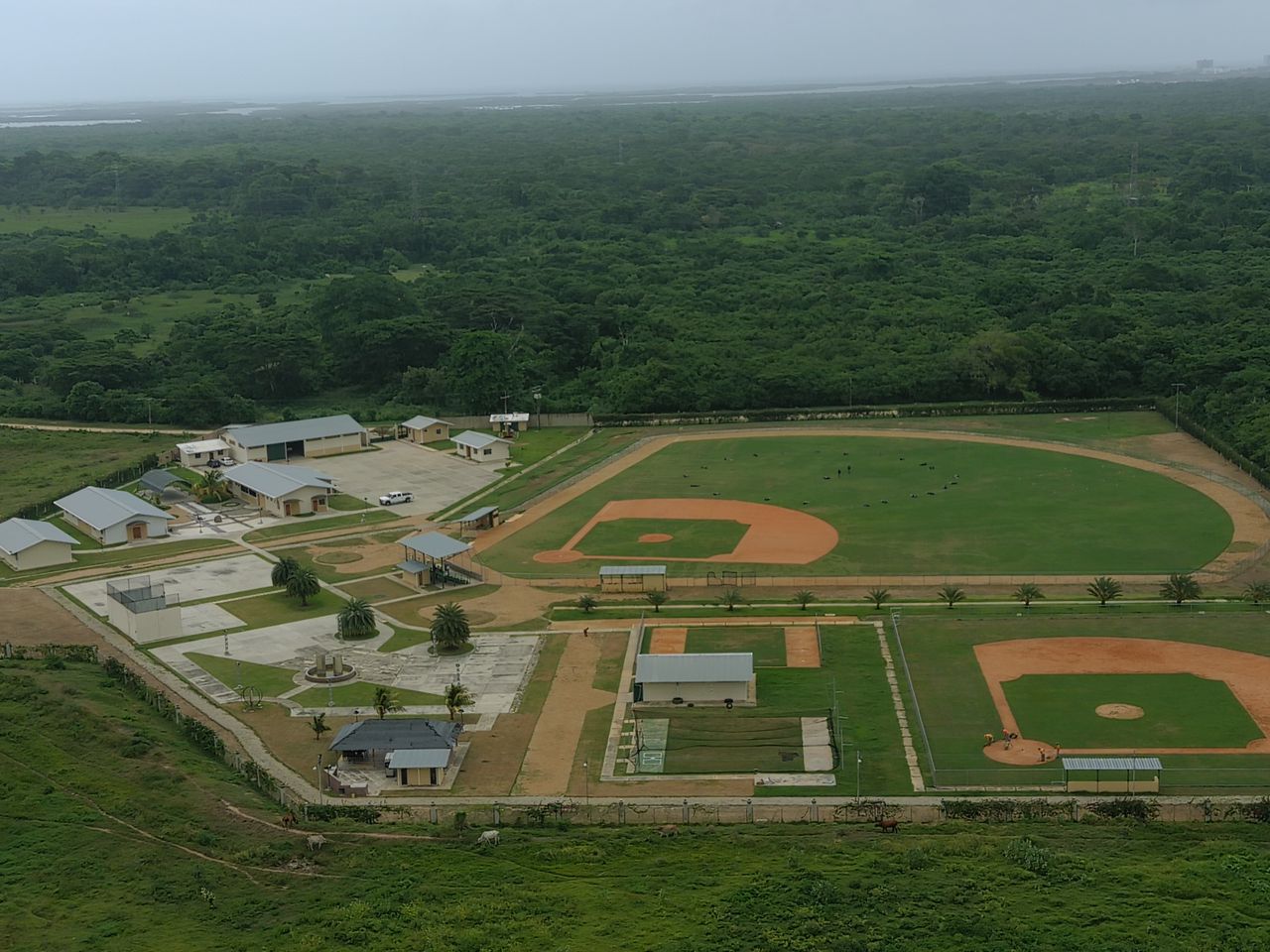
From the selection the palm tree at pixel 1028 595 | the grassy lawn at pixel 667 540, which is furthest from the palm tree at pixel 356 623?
the palm tree at pixel 1028 595

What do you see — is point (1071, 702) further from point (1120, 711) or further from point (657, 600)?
point (657, 600)

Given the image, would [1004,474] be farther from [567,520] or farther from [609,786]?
[609,786]

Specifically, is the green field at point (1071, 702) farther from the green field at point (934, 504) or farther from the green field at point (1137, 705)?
the green field at point (934, 504)

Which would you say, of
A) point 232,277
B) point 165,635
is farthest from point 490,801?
point 232,277

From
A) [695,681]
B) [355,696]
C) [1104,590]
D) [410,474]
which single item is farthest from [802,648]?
[410,474]

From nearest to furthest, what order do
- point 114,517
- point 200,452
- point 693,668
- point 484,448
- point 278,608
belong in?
point 693,668
point 278,608
point 114,517
point 200,452
point 484,448

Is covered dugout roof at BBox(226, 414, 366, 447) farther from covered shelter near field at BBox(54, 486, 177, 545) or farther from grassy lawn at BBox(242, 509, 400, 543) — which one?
grassy lawn at BBox(242, 509, 400, 543)
